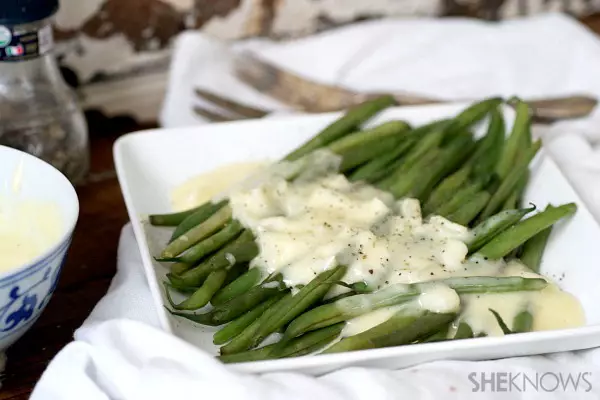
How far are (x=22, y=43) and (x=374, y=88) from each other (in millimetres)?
619

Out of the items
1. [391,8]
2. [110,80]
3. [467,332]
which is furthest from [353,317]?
[391,8]

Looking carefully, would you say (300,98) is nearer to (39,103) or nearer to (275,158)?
(275,158)

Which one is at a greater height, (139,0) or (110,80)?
(139,0)

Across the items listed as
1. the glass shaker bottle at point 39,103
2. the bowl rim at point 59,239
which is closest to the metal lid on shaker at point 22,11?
the glass shaker bottle at point 39,103

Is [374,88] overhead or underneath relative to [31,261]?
underneath

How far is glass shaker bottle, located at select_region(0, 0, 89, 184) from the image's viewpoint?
0.98 metres

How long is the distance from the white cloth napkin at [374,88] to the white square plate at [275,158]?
0.05ft

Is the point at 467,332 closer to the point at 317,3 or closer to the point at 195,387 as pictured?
the point at 195,387

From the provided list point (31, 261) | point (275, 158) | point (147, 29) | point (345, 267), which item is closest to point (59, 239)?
point (31, 261)

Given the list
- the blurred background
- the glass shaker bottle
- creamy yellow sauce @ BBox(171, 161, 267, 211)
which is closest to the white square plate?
creamy yellow sauce @ BBox(171, 161, 267, 211)

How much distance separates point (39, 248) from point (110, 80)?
0.54 metres

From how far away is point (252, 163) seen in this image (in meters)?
1.06

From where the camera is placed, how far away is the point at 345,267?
0.81 meters

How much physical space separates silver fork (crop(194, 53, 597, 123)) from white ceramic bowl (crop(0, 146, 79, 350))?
435mm
